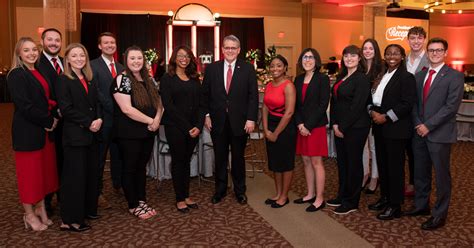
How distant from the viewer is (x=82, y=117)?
344 cm

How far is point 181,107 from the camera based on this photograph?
400 cm

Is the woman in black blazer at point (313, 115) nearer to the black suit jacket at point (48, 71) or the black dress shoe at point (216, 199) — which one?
the black dress shoe at point (216, 199)

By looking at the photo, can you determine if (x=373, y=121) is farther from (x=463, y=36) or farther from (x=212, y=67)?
(x=463, y=36)

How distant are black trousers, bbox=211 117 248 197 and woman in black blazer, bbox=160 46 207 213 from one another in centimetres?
25

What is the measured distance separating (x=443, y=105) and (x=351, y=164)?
0.90 metres

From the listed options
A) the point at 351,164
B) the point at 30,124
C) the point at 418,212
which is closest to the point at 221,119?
the point at 351,164

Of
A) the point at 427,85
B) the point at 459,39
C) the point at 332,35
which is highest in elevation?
the point at 459,39

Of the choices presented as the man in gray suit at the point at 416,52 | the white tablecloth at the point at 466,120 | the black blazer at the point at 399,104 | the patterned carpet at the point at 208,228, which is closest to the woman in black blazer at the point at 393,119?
the black blazer at the point at 399,104

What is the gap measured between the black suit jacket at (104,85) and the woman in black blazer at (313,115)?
172cm

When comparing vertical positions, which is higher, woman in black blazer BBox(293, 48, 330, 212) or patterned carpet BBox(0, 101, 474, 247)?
woman in black blazer BBox(293, 48, 330, 212)

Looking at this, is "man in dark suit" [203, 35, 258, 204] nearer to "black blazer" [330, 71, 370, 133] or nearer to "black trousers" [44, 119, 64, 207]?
"black blazer" [330, 71, 370, 133]

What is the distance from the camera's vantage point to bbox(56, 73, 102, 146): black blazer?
3.40 metres

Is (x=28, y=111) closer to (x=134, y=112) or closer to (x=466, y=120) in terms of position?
(x=134, y=112)

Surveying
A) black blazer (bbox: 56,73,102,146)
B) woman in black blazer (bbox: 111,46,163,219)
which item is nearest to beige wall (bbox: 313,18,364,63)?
woman in black blazer (bbox: 111,46,163,219)
